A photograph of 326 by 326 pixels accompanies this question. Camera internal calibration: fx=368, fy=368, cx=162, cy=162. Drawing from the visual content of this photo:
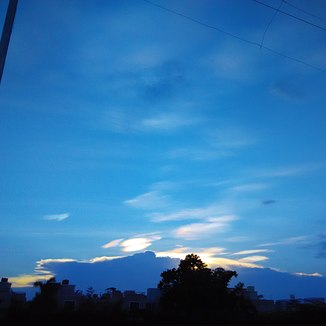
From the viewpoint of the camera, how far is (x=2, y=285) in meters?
36.2

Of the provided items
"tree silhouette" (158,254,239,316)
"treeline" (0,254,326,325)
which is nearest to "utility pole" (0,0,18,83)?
"treeline" (0,254,326,325)

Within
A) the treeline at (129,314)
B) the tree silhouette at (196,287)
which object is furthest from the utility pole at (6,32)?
the tree silhouette at (196,287)

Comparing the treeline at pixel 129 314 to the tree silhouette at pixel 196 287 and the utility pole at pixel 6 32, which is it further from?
the tree silhouette at pixel 196 287

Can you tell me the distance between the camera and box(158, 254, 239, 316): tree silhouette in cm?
2758

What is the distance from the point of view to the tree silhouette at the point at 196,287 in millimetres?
27578

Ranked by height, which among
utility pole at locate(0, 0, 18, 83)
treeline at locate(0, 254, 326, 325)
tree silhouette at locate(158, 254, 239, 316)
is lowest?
treeline at locate(0, 254, 326, 325)

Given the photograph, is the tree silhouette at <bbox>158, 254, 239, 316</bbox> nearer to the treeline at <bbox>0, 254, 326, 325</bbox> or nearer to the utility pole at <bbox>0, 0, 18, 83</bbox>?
the treeline at <bbox>0, 254, 326, 325</bbox>

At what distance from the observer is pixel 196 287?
92.2 feet

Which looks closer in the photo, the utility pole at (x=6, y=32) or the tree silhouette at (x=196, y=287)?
the utility pole at (x=6, y=32)

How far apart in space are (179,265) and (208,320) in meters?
22.1

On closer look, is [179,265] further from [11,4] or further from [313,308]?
[11,4]

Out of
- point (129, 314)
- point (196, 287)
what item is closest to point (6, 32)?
point (129, 314)

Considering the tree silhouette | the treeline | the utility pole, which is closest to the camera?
the utility pole

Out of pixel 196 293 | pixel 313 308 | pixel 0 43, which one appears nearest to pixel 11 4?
pixel 0 43
